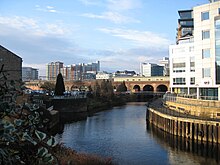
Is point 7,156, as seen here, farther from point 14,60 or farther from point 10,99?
point 14,60

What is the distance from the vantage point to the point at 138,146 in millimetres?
34156

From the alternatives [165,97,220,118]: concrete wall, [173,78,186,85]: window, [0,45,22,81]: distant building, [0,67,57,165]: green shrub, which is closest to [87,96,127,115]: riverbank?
[173,78,186,85]: window

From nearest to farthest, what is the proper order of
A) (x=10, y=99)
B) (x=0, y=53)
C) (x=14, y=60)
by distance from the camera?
(x=10, y=99)
(x=0, y=53)
(x=14, y=60)

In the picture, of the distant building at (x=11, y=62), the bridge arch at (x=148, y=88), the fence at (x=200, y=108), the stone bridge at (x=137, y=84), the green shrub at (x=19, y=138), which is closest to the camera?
the green shrub at (x=19, y=138)

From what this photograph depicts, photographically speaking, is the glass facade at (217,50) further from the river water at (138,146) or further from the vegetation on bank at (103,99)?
the vegetation on bank at (103,99)

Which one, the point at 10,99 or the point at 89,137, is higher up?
the point at 10,99

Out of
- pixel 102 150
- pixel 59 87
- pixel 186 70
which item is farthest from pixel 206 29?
pixel 59 87

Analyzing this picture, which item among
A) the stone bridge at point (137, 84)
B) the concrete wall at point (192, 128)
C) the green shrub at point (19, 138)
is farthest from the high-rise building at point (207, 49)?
the stone bridge at point (137, 84)

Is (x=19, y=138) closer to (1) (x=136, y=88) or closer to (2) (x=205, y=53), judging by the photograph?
(2) (x=205, y=53)

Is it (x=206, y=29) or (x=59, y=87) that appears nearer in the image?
(x=206, y=29)

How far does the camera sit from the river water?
1130 inches

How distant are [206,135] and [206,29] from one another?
2742cm

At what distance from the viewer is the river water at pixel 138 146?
28.7 meters

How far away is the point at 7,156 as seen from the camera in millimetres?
4699
